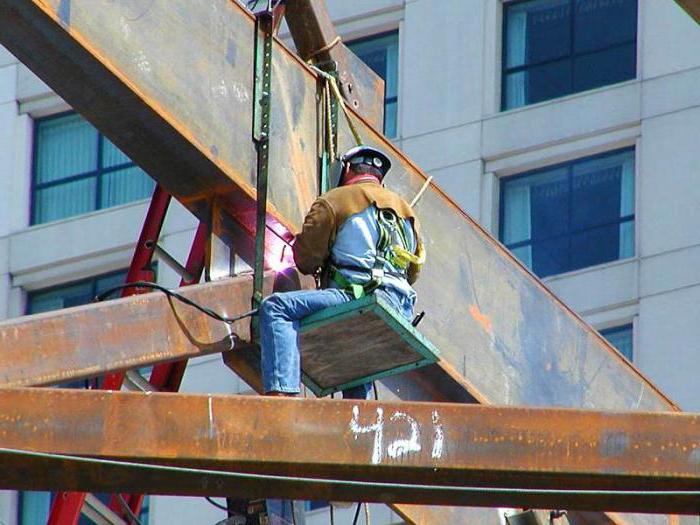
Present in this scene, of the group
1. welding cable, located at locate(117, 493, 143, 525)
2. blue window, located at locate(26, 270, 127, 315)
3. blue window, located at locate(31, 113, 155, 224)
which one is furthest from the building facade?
welding cable, located at locate(117, 493, 143, 525)

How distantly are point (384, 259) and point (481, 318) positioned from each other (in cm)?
156

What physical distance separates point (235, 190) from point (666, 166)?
1922cm

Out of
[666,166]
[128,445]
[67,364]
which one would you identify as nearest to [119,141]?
[67,364]

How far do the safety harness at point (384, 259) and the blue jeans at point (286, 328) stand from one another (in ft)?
0.21

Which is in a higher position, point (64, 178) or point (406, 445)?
point (64, 178)

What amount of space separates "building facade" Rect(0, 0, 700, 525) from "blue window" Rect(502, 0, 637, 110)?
16mm

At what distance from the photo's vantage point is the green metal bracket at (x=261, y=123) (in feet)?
45.6

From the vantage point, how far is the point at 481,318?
50.6ft

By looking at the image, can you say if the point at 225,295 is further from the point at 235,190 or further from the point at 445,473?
the point at 445,473

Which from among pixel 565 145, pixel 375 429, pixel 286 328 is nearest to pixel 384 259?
pixel 286 328

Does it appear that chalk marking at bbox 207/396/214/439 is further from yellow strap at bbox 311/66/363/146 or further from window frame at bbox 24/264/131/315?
window frame at bbox 24/264/131/315

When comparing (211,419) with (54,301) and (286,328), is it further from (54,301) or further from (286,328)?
(54,301)

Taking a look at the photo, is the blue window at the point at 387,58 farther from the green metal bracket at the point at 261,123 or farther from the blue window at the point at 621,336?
the green metal bracket at the point at 261,123

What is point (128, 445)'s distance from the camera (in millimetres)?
10508
